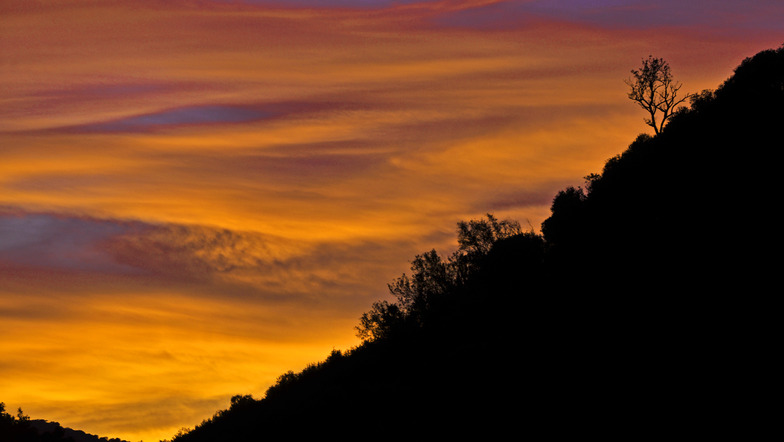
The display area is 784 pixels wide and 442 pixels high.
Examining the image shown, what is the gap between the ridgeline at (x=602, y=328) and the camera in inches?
1157

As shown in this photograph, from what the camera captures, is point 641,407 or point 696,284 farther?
point 696,284

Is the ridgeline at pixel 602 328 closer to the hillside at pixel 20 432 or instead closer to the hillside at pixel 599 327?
Answer: the hillside at pixel 599 327

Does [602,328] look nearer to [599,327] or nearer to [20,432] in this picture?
[599,327]

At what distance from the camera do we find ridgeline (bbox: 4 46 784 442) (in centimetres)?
2939

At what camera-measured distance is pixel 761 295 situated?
107ft

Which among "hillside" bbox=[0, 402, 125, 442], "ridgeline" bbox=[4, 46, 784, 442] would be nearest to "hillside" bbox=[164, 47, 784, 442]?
"ridgeline" bbox=[4, 46, 784, 442]

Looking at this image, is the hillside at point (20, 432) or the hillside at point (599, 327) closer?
the hillside at point (599, 327)

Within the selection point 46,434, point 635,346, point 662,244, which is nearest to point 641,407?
point 635,346

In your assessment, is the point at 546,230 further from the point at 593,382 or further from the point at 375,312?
the point at 593,382

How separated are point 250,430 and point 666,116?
162 feet

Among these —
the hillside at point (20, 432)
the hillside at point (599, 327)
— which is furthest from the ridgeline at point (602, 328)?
the hillside at point (20, 432)

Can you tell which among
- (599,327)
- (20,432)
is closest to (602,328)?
(599,327)

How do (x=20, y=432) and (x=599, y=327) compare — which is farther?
(x=20, y=432)

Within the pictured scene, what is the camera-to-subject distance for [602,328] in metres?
37.0
